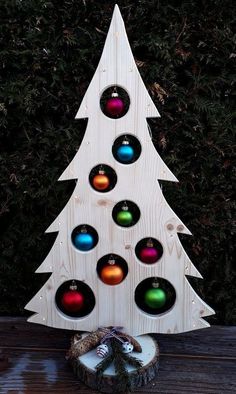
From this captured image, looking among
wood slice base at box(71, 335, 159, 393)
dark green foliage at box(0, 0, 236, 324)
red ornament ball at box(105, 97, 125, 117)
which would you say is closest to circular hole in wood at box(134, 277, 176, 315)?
wood slice base at box(71, 335, 159, 393)

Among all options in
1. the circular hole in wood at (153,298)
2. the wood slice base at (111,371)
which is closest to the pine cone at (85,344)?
the wood slice base at (111,371)

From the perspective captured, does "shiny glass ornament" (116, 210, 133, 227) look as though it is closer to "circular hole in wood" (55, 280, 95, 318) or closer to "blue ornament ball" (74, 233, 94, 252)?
"blue ornament ball" (74, 233, 94, 252)

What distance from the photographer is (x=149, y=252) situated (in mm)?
1308

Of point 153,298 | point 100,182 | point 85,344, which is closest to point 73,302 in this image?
point 85,344

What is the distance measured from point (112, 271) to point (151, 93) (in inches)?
22.0

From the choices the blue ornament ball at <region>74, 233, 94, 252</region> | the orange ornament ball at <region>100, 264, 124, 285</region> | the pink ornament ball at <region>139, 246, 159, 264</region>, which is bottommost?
the orange ornament ball at <region>100, 264, 124, 285</region>

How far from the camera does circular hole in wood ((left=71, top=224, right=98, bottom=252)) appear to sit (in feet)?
4.30

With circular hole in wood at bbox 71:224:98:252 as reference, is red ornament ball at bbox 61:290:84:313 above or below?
below

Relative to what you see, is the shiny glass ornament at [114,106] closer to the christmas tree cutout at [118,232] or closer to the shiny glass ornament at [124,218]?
the christmas tree cutout at [118,232]

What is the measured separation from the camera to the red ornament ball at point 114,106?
1.25 metres

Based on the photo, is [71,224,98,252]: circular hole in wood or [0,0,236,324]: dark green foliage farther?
[0,0,236,324]: dark green foliage

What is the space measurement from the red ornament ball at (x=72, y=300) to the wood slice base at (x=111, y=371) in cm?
12

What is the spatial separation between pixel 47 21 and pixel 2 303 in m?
0.96

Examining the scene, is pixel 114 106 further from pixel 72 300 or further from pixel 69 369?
pixel 69 369
